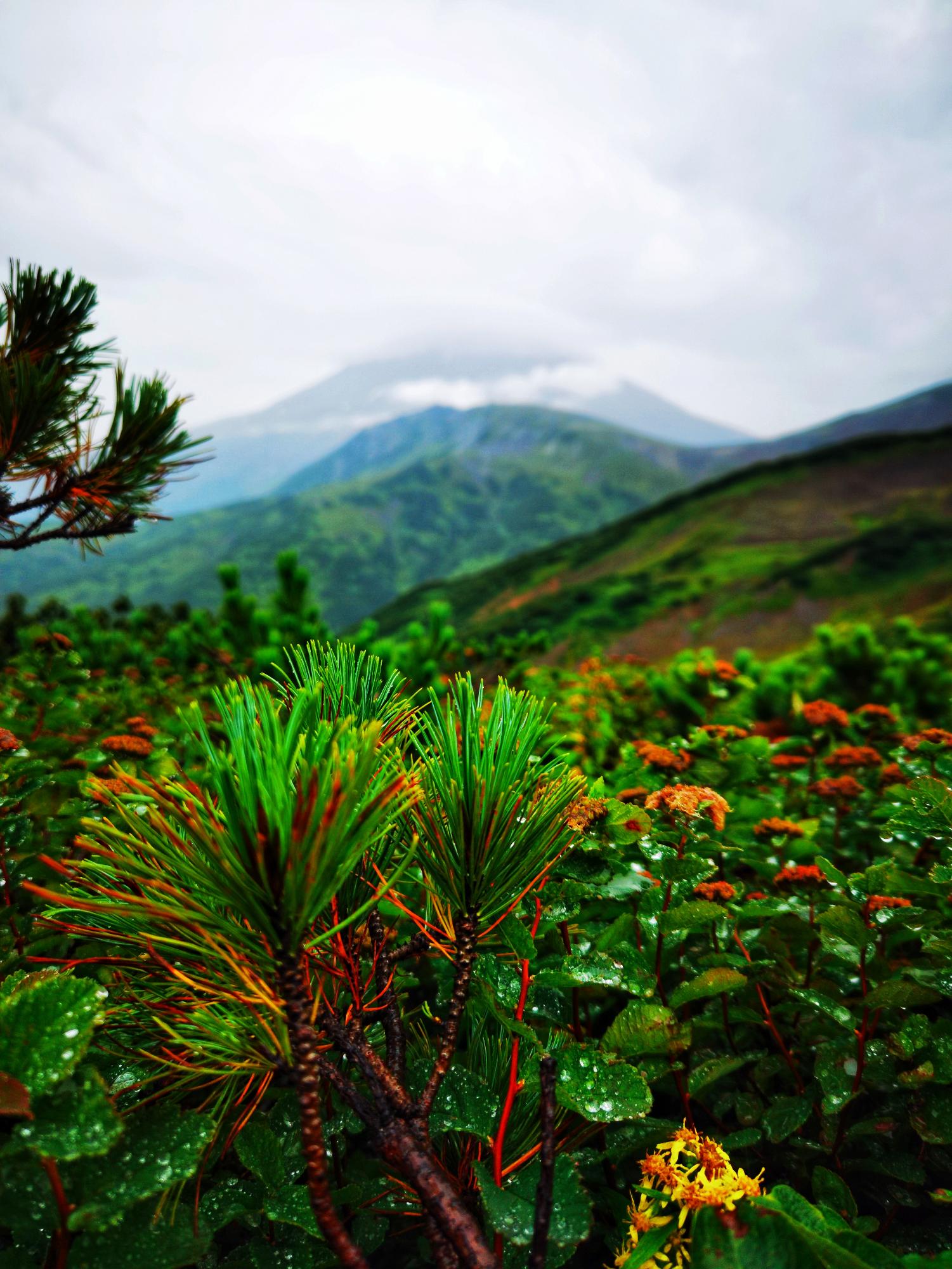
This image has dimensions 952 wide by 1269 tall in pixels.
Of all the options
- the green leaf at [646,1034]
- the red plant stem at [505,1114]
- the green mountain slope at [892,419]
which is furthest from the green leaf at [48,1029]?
the green mountain slope at [892,419]

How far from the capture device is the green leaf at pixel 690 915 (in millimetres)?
1207

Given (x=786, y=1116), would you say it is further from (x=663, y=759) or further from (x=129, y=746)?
(x=129, y=746)

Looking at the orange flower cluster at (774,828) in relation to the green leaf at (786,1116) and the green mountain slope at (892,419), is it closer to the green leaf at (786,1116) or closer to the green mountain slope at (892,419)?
the green leaf at (786,1116)

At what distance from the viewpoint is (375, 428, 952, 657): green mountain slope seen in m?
23.2

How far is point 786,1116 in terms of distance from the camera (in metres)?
1.20

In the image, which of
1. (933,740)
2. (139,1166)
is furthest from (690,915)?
(933,740)

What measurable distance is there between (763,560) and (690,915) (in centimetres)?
3169

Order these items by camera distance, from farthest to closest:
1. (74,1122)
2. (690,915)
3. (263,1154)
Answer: (690,915) → (263,1154) → (74,1122)

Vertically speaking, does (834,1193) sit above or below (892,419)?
below

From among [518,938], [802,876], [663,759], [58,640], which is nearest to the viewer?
[518,938]

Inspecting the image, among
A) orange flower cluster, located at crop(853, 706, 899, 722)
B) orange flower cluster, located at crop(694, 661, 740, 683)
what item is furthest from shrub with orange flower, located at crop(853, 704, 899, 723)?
orange flower cluster, located at crop(694, 661, 740, 683)

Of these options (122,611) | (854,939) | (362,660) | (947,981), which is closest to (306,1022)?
(362,660)

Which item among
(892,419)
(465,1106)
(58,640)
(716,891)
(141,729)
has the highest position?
(892,419)

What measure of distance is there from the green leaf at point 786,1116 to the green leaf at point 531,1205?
465 millimetres
